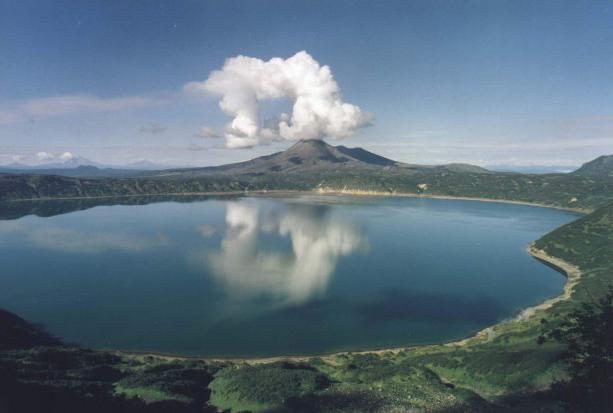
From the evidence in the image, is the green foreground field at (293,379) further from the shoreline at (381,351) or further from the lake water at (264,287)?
the lake water at (264,287)

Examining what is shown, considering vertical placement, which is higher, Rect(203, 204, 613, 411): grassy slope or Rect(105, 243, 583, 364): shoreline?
Rect(203, 204, 613, 411): grassy slope

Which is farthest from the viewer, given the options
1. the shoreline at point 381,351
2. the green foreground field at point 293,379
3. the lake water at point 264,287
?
the lake water at point 264,287

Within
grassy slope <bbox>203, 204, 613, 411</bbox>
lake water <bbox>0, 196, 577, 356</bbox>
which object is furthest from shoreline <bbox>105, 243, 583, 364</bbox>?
lake water <bbox>0, 196, 577, 356</bbox>

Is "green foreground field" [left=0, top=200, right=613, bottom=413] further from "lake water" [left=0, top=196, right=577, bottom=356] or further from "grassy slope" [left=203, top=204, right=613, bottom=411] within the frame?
"lake water" [left=0, top=196, right=577, bottom=356]

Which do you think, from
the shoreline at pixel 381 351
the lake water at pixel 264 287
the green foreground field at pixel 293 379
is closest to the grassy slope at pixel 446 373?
the green foreground field at pixel 293 379

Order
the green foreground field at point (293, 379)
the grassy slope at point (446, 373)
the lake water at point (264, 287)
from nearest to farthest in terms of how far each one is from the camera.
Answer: the green foreground field at point (293, 379) < the grassy slope at point (446, 373) < the lake water at point (264, 287)

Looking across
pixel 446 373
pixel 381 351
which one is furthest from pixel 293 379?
pixel 446 373
